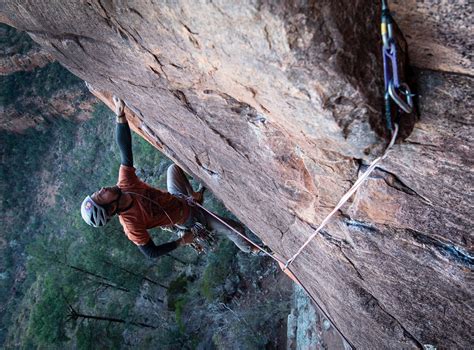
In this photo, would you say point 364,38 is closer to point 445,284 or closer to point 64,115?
point 445,284

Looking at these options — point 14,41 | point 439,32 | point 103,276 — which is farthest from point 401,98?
point 14,41

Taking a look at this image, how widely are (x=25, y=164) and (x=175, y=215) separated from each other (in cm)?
2136

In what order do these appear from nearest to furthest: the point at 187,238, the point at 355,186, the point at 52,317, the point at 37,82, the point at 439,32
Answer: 1. the point at 439,32
2. the point at 355,186
3. the point at 187,238
4. the point at 52,317
5. the point at 37,82

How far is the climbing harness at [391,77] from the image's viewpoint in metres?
1.59

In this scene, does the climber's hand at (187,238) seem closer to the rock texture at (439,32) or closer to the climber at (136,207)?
the climber at (136,207)

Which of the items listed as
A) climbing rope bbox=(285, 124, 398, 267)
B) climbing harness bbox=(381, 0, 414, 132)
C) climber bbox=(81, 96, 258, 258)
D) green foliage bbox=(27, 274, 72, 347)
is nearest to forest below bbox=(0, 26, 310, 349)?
green foliage bbox=(27, 274, 72, 347)

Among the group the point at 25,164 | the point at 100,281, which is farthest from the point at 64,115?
the point at 100,281

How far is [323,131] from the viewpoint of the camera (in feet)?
6.02

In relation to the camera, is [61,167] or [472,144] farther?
[61,167]

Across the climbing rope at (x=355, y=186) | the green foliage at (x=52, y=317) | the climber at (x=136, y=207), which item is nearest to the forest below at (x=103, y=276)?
the green foliage at (x=52, y=317)

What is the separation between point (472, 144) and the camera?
1738mm

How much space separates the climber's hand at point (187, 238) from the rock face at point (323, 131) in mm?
1380

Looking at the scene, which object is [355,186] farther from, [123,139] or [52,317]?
[52,317]

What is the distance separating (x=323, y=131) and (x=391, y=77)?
1.18 feet
